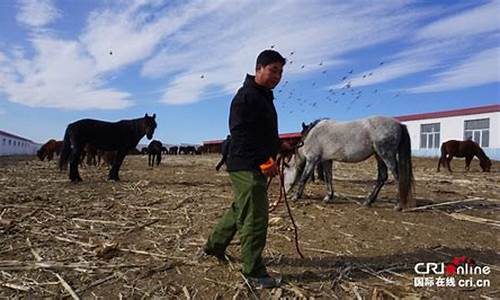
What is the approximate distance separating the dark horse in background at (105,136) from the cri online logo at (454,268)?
950 centimetres

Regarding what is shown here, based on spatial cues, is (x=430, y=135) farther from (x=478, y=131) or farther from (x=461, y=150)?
(x=461, y=150)

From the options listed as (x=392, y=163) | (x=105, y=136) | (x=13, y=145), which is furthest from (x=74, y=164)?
(x=13, y=145)

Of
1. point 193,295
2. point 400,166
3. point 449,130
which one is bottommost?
point 193,295

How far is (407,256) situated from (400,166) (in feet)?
10.4

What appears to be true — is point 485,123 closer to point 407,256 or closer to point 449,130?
point 449,130

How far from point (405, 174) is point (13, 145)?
61.2 metres

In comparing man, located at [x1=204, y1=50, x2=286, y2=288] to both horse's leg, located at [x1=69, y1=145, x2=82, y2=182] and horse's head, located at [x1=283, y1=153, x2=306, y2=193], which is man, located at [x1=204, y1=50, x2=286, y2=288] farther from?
horse's leg, located at [x1=69, y1=145, x2=82, y2=182]

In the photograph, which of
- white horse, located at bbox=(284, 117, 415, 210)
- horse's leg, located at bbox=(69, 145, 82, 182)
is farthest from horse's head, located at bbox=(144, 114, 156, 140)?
white horse, located at bbox=(284, 117, 415, 210)

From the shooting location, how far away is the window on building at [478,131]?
32188mm

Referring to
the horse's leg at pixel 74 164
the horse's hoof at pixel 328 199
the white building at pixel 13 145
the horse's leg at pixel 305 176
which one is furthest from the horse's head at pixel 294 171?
the white building at pixel 13 145

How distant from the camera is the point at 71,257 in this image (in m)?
4.04

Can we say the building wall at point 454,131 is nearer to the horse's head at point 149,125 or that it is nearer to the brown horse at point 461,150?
the brown horse at point 461,150

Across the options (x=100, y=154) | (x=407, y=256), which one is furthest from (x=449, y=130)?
(x=407, y=256)

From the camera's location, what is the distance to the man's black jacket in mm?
3547
